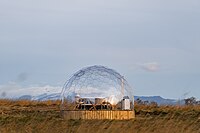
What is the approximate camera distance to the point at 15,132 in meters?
13.8

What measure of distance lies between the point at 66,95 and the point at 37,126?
1512 centimetres

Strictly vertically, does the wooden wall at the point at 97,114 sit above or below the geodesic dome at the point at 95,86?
below

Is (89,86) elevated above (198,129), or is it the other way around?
(89,86)

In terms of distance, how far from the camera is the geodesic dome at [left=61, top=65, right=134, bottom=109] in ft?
94.3

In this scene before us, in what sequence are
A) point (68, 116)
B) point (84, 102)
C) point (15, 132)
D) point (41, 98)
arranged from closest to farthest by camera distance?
point (15, 132), point (68, 116), point (84, 102), point (41, 98)

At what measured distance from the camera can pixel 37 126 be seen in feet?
47.6

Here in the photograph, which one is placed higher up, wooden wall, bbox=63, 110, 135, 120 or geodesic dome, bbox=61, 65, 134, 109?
geodesic dome, bbox=61, 65, 134, 109

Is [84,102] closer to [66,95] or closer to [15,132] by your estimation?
[66,95]

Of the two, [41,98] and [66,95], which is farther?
[41,98]

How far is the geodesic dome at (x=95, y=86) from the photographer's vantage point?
28734 millimetres

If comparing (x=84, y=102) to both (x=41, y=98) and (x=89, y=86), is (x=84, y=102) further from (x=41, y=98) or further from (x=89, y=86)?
(x=41, y=98)

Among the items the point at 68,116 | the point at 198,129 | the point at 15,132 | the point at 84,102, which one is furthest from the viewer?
the point at 84,102

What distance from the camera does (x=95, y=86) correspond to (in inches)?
1150

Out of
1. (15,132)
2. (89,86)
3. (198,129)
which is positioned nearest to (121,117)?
(89,86)
